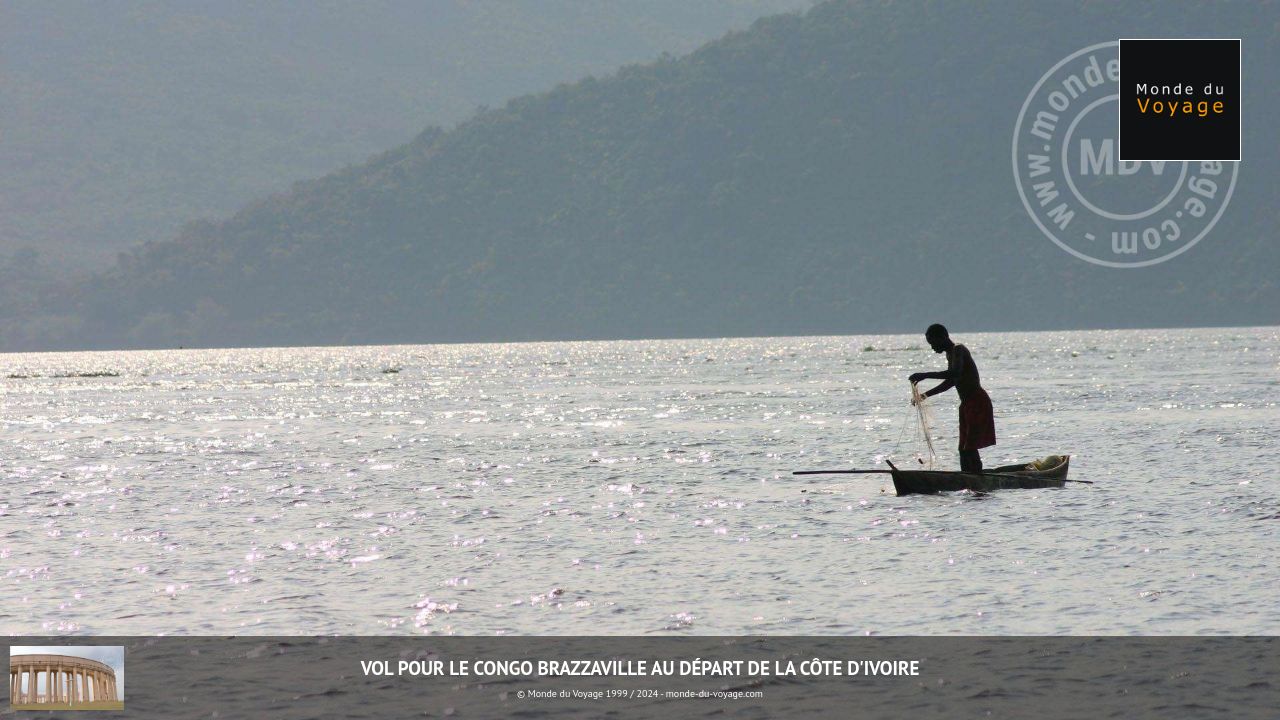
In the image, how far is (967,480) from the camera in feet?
92.3

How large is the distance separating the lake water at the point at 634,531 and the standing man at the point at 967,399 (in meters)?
0.98

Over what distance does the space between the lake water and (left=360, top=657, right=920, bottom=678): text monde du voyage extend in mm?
1542

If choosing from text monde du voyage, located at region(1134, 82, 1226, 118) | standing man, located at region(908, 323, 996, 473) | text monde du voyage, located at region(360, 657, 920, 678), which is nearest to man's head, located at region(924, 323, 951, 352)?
standing man, located at region(908, 323, 996, 473)

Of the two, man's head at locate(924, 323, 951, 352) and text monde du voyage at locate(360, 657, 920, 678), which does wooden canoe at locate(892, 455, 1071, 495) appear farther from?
text monde du voyage at locate(360, 657, 920, 678)

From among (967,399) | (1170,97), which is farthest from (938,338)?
(1170,97)

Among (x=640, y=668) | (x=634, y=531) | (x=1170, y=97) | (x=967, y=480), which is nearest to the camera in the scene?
(x=640, y=668)

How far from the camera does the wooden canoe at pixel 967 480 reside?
28.1 metres

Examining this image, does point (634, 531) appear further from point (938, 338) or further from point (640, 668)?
point (640, 668)

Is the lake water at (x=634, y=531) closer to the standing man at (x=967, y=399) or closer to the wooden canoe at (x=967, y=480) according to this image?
the wooden canoe at (x=967, y=480)

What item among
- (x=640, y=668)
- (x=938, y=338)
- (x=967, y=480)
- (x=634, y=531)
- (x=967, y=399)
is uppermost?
(x=938, y=338)

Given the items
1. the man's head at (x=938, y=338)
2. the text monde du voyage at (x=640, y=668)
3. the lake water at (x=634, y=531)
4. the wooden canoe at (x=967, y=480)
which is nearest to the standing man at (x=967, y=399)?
the man's head at (x=938, y=338)

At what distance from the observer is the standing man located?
2612 cm

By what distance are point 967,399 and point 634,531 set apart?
6204mm

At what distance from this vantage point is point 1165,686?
13.5 meters
